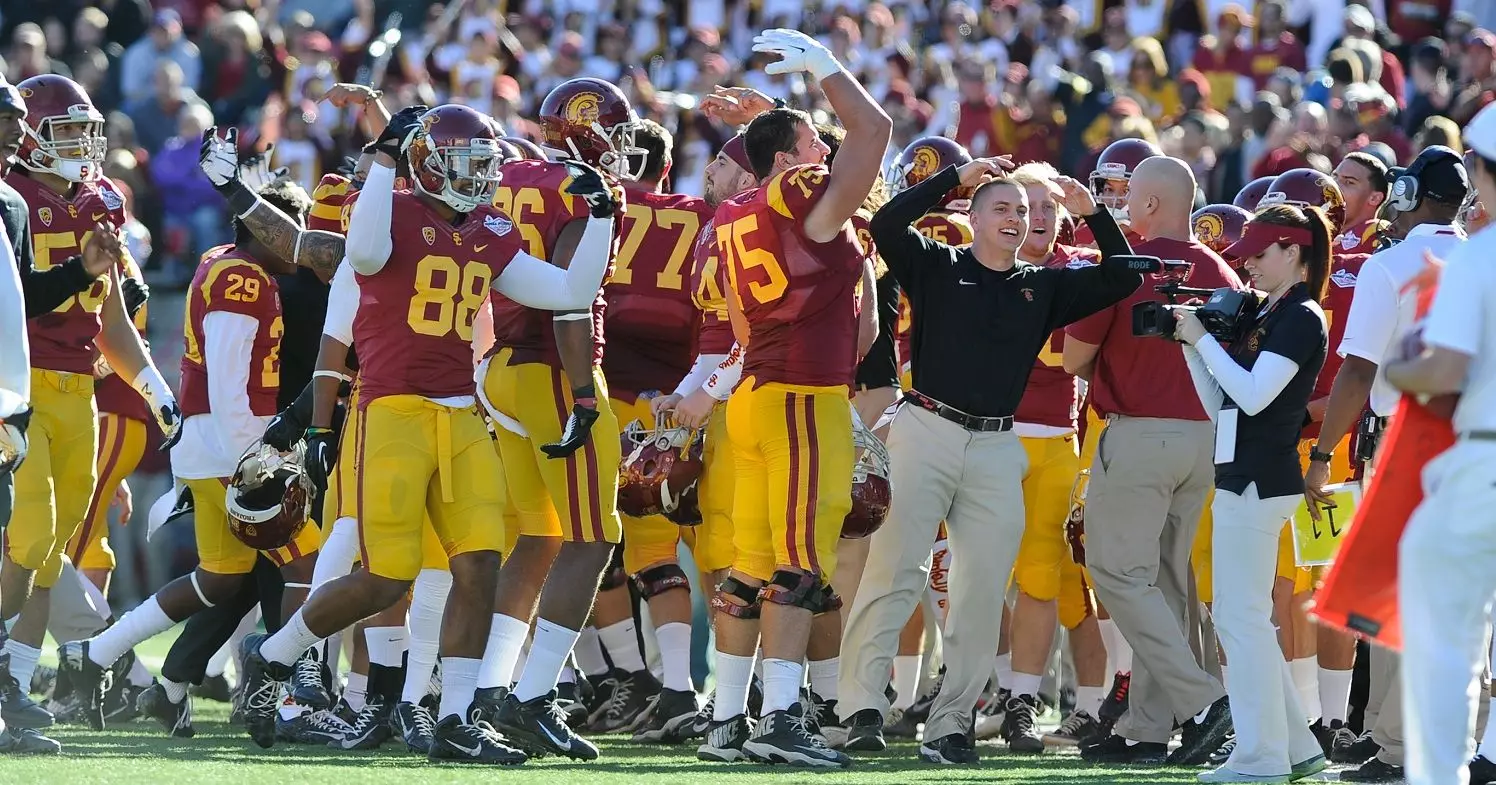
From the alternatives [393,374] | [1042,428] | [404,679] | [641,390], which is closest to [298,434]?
[393,374]

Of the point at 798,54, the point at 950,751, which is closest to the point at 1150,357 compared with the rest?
the point at 950,751

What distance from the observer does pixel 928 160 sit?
8.74 m

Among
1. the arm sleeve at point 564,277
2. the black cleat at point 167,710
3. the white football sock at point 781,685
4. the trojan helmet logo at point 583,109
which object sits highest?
the trojan helmet logo at point 583,109

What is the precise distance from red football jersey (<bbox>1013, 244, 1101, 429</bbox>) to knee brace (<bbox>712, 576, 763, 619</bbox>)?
1540 millimetres

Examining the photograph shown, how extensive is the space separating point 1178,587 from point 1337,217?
179 cm

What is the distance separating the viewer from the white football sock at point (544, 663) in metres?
6.95

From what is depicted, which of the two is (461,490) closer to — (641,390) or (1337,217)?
(641,390)

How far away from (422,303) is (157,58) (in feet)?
40.2

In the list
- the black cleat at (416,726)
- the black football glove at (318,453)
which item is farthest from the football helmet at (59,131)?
the black cleat at (416,726)

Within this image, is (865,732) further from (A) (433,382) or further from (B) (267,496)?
(B) (267,496)

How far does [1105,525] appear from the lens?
760 cm

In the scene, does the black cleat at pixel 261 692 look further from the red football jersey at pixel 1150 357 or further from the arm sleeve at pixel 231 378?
the red football jersey at pixel 1150 357

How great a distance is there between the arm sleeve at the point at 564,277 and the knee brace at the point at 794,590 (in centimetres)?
113

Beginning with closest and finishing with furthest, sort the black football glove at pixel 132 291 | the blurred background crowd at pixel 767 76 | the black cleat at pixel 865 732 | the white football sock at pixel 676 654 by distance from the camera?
1. the black cleat at pixel 865 732
2. the black football glove at pixel 132 291
3. the white football sock at pixel 676 654
4. the blurred background crowd at pixel 767 76
